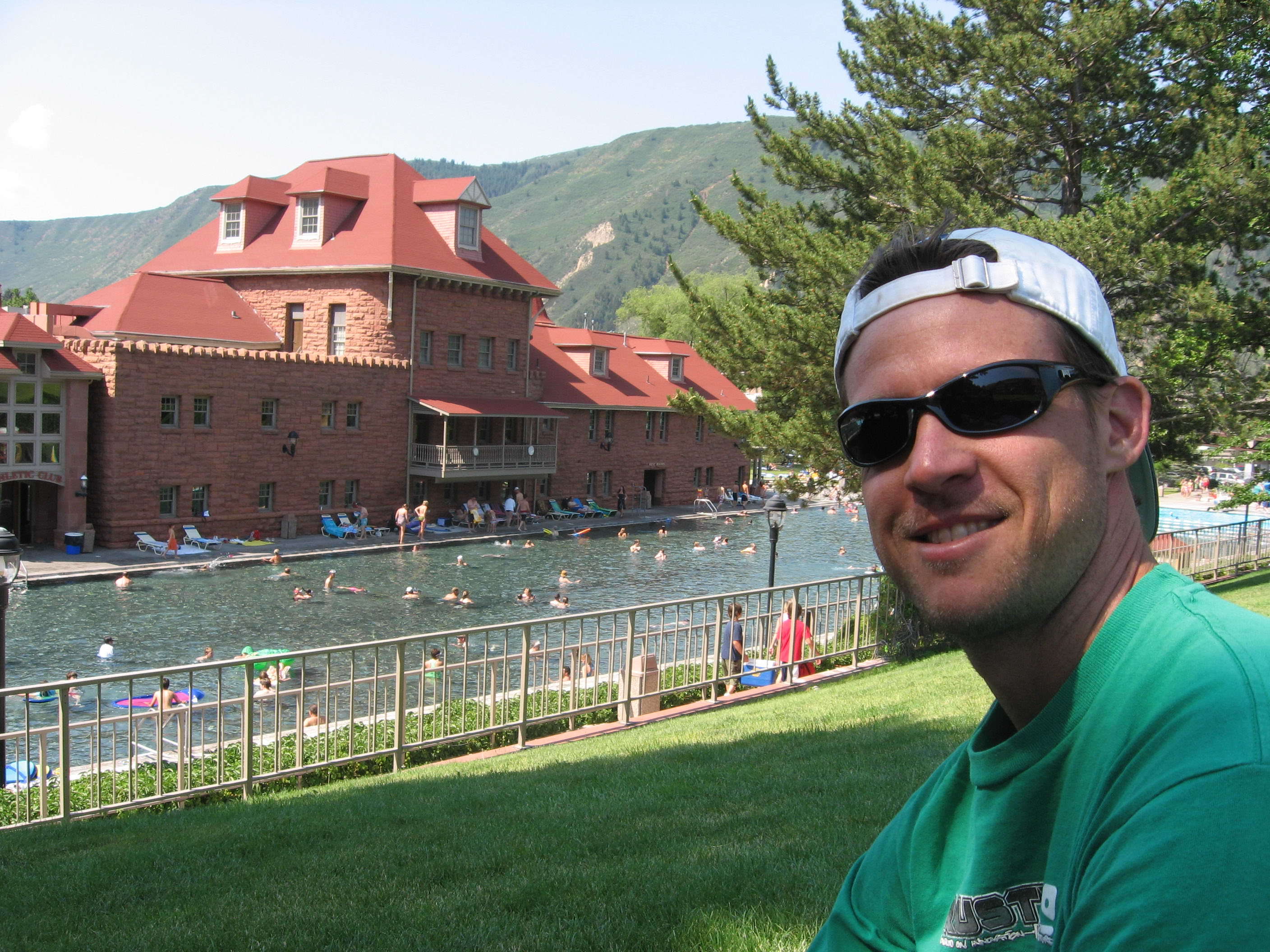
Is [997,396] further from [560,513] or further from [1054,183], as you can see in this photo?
[560,513]

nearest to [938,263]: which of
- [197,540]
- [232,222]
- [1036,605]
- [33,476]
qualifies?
[1036,605]

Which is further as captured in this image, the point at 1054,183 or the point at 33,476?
the point at 33,476

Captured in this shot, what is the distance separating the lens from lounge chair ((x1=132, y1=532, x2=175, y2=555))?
3388 cm

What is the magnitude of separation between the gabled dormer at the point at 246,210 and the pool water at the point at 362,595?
17.7 metres

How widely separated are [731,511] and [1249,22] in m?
38.3

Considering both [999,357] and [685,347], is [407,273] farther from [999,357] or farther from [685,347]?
[999,357]

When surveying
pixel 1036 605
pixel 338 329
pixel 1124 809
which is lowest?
pixel 1124 809

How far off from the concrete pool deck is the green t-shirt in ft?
106

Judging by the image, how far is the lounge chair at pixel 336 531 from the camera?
1561 inches

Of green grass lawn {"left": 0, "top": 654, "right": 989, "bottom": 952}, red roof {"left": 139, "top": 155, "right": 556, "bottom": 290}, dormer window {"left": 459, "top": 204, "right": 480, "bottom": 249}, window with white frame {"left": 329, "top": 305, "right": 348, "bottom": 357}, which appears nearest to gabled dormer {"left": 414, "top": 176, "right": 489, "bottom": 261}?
dormer window {"left": 459, "top": 204, "right": 480, "bottom": 249}

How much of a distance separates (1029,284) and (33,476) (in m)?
36.6

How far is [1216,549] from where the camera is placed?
25.6 m

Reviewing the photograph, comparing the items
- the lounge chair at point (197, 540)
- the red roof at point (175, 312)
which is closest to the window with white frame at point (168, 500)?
the lounge chair at point (197, 540)

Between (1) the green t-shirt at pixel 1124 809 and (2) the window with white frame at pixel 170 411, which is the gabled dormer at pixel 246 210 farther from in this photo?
(1) the green t-shirt at pixel 1124 809
